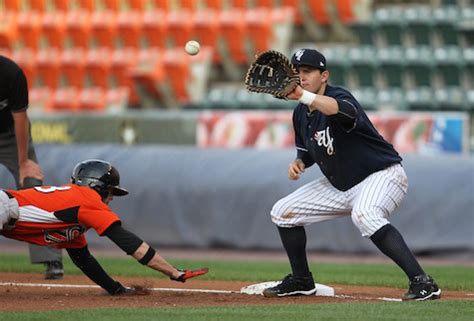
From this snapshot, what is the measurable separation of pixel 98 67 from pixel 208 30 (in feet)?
7.39

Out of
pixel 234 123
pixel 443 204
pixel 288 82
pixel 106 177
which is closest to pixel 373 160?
pixel 288 82

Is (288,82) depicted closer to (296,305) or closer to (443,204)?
(296,305)

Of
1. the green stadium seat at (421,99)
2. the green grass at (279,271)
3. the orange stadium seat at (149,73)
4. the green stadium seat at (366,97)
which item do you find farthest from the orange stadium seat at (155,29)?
the green grass at (279,271)

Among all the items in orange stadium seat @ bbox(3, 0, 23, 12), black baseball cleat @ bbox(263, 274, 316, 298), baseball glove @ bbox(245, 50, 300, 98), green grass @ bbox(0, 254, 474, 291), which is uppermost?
orange stadium seat @ bbox(3, 0, 23, 12)

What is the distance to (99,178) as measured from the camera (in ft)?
22.4

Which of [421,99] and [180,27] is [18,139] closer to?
[421,99]

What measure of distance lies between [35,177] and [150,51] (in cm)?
1127

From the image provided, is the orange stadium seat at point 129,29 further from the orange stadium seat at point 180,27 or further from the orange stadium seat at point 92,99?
the orange stadium seat at point 92,99

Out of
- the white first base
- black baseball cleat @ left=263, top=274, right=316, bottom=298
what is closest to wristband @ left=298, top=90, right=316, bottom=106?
black baseball cleat @ left=263, top=274, right=316, bottom=298

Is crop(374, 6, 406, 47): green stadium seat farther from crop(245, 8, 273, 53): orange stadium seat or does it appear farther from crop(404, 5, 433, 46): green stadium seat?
crop(245, 8, 273, 53): orange stadium seat

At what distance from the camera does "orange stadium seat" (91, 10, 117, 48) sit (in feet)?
64.7

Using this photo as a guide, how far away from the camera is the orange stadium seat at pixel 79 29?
788 inches

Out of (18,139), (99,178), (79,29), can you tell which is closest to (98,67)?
(79,29)

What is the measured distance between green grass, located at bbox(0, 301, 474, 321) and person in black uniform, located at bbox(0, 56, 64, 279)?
232 centimetres
